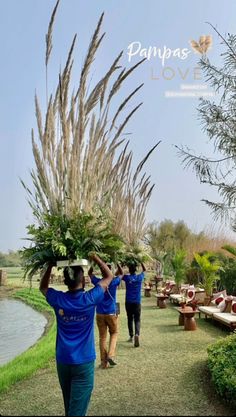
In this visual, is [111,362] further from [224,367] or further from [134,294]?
[134,294]

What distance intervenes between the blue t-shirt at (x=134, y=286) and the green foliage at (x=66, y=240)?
435 cm

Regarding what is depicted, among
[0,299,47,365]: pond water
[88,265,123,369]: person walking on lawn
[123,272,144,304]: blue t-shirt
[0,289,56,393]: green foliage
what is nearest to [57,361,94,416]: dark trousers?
[0,289,56,393]: green foliage

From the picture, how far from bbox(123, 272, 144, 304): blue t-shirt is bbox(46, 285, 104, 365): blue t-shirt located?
507cm

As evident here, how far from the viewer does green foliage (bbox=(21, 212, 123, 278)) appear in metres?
4.41

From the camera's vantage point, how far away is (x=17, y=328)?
54.2 feet

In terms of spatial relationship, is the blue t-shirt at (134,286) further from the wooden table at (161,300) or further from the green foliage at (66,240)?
the wooden table at (161,300)

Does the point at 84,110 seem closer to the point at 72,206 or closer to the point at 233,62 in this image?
the point at 72,206

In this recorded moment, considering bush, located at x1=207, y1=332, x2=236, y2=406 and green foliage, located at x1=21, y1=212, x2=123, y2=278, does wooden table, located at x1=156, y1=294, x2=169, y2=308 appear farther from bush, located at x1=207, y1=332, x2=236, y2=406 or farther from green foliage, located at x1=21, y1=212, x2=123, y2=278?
green foliage, located at x1=21, y1=212, x2=123, y2=278

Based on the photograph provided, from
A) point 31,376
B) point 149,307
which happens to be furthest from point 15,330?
point 31,376

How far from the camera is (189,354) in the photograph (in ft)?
27.3

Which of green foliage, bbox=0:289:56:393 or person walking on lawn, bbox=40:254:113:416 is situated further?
green foliage, bbox=0:289:56:393

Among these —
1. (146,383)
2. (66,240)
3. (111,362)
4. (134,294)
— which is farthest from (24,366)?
(66,240)

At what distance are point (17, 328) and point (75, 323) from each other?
1318 centimetres

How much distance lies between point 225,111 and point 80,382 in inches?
168
